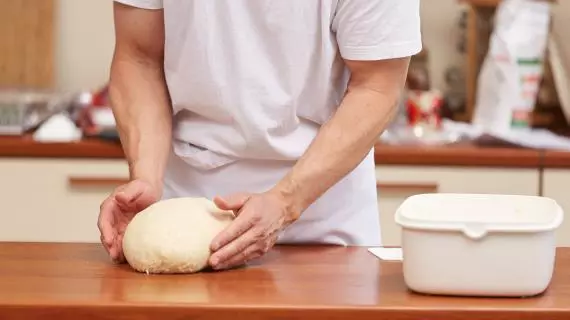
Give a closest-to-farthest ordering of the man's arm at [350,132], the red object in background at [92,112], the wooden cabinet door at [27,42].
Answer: the man's arm at [350,132] < the red object in background at [92,112] < the wooden cabinet door at [27,42]

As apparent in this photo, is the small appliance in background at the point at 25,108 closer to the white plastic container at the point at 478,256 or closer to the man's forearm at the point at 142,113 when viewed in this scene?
the man's forearm at the point at 142,113

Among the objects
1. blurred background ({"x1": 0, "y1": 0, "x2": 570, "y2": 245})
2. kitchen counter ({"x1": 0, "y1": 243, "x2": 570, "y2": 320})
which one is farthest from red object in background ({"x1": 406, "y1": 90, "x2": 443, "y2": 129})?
kitchen counter ({"x1": 0, "y1": 243, "x2": 570, "y2": 320})

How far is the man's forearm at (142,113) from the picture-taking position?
4.30 feet

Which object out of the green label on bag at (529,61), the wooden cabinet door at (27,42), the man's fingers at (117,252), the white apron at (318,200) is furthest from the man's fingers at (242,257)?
the wooden cabinet door at (27,42)

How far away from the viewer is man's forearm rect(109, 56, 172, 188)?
1.31 meters

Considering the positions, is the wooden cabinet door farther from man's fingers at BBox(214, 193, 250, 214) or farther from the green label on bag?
man's fingers at BBox(214, 193, 250, 214)

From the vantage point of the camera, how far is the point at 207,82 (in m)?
1.30

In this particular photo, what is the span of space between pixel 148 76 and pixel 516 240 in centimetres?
60

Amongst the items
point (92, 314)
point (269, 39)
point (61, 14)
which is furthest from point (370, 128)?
point (61, 14)

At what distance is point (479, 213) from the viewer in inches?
42.8

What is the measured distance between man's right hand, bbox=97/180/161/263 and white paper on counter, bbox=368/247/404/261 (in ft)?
0.91

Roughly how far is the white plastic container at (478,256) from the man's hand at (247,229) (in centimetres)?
19

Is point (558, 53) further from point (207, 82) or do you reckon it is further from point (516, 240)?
point (516, 240)

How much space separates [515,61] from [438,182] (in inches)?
15.6
